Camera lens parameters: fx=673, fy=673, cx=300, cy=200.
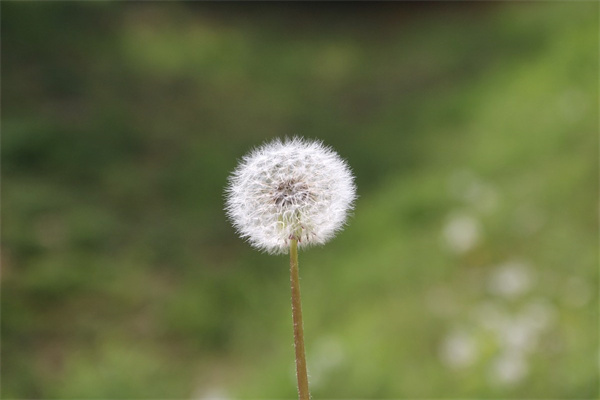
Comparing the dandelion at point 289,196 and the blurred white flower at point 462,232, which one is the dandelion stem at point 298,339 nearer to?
the dandelion at point 289,196

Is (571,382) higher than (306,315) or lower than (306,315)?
lower

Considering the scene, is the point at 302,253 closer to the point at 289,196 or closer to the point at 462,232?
the point at 462,232

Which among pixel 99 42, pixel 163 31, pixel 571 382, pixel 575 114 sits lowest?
pixel 571 382

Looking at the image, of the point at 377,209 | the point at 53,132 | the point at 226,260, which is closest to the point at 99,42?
the point at 53,132

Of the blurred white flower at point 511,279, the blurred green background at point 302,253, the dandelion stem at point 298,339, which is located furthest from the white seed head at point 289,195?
the blurred white flower at point 511,279

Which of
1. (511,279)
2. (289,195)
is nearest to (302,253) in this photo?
(511,279)

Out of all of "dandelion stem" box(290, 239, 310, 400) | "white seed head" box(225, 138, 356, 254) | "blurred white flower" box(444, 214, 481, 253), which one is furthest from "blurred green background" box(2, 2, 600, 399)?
"dandelion stem" box(290, 239, 310, 400)

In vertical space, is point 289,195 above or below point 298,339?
above

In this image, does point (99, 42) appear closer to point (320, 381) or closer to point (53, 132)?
point (53, 132)
